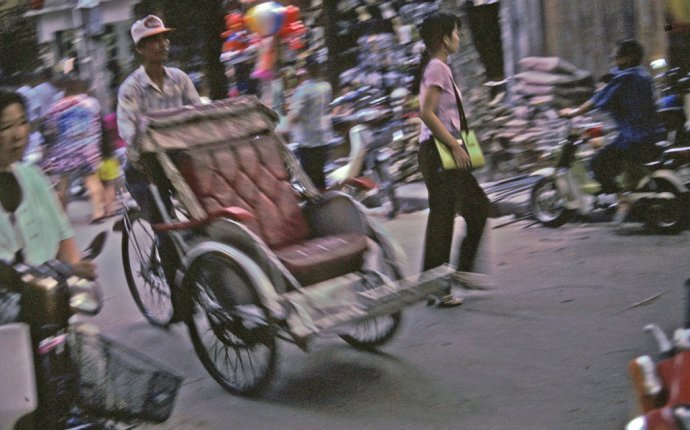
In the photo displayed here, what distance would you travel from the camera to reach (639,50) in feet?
26.1

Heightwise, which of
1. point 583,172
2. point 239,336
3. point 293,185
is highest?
point 293,185

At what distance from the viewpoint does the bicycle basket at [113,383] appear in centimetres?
309

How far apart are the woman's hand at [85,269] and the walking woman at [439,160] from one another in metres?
3.08

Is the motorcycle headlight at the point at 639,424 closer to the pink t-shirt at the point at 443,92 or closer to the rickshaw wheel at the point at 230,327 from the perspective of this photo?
the rickshaw wheel at the point at 230,327

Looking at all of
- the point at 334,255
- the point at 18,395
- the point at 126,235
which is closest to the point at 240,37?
the point at 126,235

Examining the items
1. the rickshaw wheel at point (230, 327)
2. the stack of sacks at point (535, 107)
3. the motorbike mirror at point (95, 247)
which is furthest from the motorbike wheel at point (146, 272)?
the stack of sacks at point (535, 107)

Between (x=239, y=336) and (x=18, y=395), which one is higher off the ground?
(x=18, y=395)

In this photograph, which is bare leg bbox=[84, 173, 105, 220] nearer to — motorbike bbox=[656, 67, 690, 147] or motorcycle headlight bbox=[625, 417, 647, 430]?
motorbike bbox=[656, 67, 690, 147]

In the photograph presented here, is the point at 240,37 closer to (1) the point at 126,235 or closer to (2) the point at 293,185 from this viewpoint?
(1) the point at 126,235

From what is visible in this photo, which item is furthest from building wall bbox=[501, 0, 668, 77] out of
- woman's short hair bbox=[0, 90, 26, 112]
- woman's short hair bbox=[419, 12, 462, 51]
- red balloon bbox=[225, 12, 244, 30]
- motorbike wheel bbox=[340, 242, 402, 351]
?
woman's short hair bbox=[0, 90, 26, 112]

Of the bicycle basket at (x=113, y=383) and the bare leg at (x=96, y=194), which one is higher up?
the bicycle basket at (x=113, y=383)

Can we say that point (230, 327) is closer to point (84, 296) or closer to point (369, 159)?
point (84, 296)

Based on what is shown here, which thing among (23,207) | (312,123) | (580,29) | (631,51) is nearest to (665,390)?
(23,207)

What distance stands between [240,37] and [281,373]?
833 cm
